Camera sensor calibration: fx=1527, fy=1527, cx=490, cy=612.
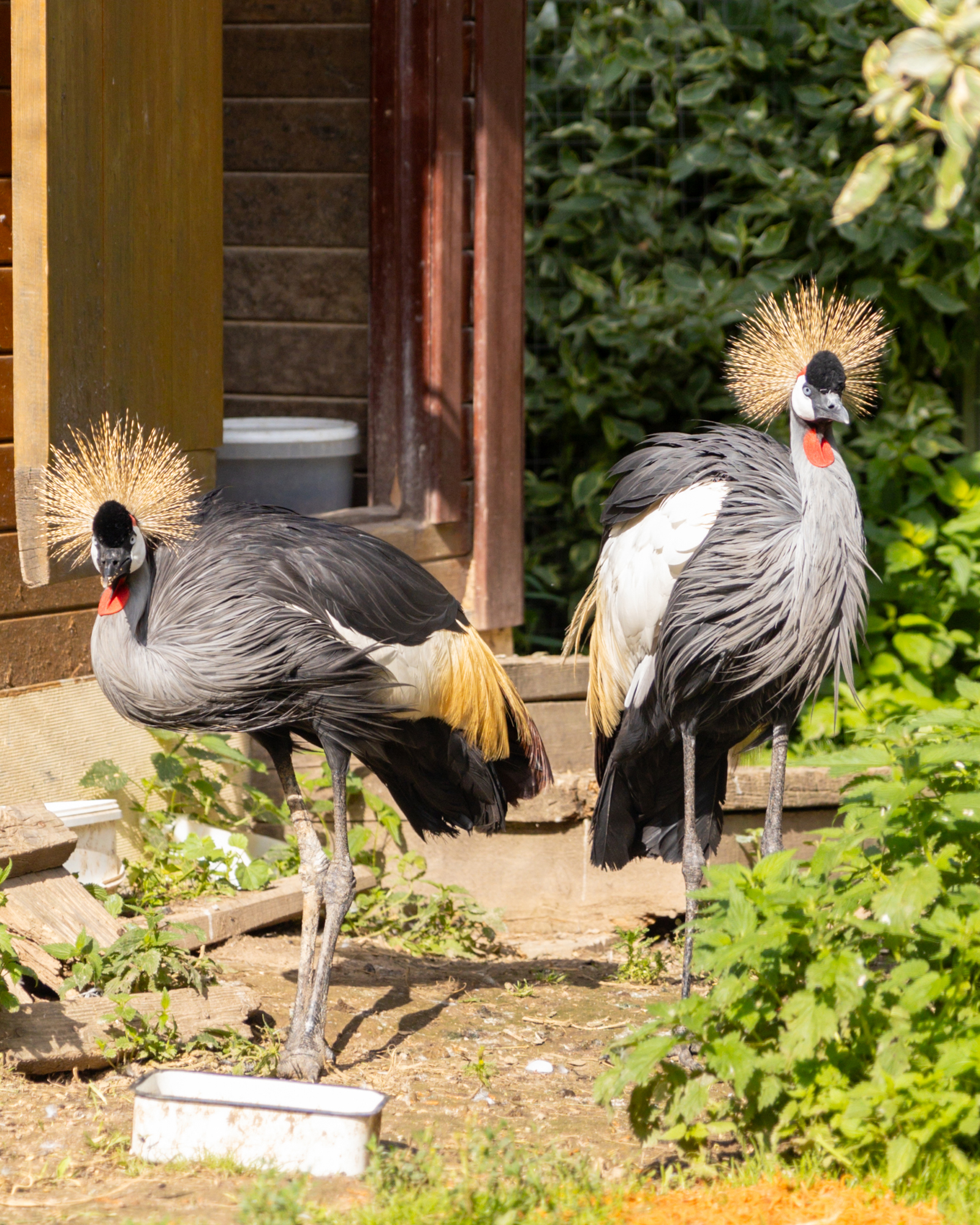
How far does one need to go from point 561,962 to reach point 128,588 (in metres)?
1.75

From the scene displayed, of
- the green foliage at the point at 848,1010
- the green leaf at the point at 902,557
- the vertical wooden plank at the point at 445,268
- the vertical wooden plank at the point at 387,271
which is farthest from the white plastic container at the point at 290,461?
the green foliage at the point at 848,1010

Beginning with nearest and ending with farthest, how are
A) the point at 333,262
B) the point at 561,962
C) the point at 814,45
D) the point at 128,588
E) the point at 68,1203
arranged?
the point at 68,1203 < the point at 128,588 < the point at 561,962 < the point at 333,262 < the point at 814,45

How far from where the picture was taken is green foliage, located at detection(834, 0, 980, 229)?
158 cm

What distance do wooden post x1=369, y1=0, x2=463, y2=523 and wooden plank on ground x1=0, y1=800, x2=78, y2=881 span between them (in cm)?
196

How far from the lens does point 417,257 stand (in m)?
5.05

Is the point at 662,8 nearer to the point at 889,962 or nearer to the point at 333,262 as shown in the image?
the point at 333,262

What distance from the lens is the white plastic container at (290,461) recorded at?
4.98m

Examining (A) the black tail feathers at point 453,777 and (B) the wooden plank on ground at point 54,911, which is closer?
(B) the wooden plank on ground at point 54,911

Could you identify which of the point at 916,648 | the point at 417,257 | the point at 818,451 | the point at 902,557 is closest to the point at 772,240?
the point at 902,557

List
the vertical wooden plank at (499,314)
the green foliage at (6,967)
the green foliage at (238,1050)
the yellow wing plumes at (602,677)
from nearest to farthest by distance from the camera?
1. the green foliage at (6,967)
2. the green foliage at (238,1050)
3. the yellow wing plumes at (602,677)
4. the vertical wooden plank at (499,314)

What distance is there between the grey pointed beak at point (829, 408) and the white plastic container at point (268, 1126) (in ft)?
5.61

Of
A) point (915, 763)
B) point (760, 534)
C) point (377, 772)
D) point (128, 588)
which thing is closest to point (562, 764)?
point (377, 772)

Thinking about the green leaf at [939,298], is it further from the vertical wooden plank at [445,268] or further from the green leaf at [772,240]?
the vertical wooden plank at [445,268]

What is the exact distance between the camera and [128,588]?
320 cm
